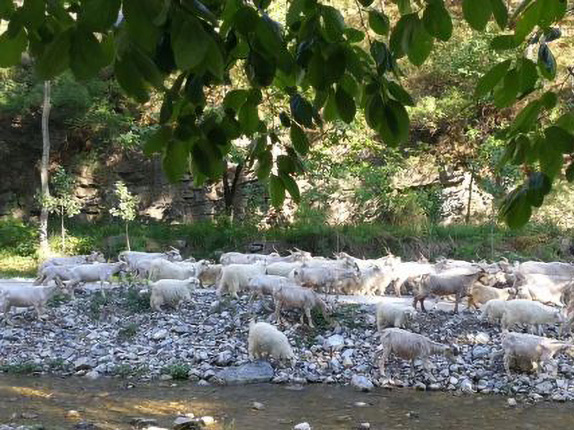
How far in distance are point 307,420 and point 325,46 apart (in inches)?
277

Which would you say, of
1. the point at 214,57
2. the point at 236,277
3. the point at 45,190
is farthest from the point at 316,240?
the point at 214,57

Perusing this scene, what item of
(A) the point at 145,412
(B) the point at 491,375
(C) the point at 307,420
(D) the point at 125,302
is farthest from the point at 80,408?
(B) the point at 491,375

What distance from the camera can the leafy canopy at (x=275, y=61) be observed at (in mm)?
1514

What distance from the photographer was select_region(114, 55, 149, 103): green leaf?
5.16 feet

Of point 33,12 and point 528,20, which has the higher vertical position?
point 528,20

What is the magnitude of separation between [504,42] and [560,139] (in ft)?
1.10

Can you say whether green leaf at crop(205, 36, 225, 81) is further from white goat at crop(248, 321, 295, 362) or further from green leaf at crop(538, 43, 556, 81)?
white goat at crop(248, 321, 295, 362)

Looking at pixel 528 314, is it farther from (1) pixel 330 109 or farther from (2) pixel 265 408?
(1) pixel 330 109

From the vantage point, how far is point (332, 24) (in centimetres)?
209

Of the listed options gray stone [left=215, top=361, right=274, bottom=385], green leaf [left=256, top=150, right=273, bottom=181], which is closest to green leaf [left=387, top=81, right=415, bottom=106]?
green leaf [left=256, top=150, right=273, bottom=181]

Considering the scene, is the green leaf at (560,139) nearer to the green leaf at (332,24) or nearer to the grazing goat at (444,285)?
A: the green leaf at (332,24)

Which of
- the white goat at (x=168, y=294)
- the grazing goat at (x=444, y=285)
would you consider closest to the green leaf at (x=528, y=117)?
the grazing goat at (x=444, y=285)

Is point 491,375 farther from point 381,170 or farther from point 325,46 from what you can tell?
point 381,170

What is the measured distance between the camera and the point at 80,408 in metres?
8.95
